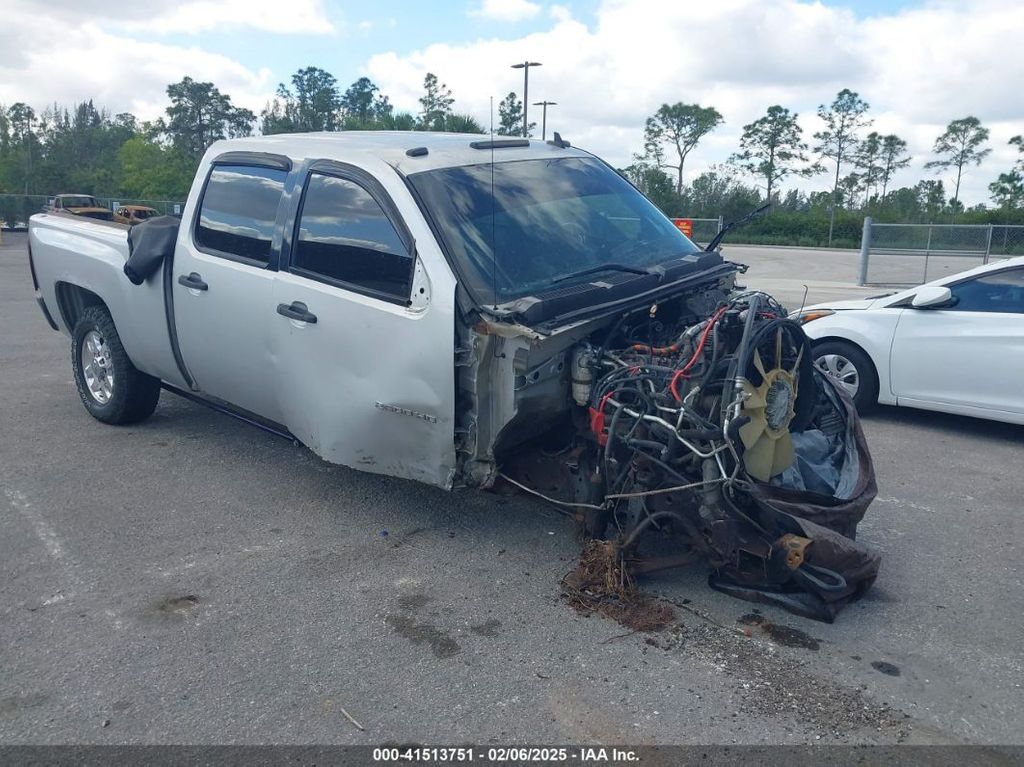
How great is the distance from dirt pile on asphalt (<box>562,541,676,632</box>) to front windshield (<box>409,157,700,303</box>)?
130cm

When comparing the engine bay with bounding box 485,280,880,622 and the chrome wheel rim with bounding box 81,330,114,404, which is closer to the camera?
the engine bay with bounding box 485,280,880,622

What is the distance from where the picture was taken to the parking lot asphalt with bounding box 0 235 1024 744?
3.20 meters

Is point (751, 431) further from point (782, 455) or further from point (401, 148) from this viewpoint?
point (401, 148)

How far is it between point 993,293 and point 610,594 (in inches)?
181

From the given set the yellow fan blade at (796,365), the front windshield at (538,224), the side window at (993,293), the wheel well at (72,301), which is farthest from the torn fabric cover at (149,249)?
the side window at (993,293)

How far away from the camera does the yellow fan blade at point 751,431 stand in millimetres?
3986

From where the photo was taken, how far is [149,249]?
572 cm

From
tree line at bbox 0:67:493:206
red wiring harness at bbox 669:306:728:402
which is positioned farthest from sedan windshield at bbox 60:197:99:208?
red wiring harness at bbox 669:306:728:402

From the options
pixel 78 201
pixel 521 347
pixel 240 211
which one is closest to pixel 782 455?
pixel 521 347

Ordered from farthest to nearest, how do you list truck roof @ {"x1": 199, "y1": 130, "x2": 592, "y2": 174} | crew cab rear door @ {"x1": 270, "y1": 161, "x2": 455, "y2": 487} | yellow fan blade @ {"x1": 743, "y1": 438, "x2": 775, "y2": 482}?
truck roof @ {"x1": 199, "y1": 130, "x2": 592, "y2": 174}
crew cab rear door @ {"x1": 270, "y1": 161, "x2": 455, "y2": 487}
yellow fan blade @ {"x1": 743, "y1": 438, "x2": 775, "y2": 482}

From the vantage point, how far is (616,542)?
418cm

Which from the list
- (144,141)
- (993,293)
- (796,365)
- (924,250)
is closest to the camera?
(796,365)

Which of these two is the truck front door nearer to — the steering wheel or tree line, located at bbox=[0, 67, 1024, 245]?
the steering wheel

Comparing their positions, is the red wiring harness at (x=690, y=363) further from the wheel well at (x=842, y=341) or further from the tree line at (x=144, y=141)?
the tree line at (x=144, y=141)
